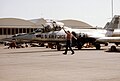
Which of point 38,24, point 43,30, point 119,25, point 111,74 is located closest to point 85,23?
point 38,24

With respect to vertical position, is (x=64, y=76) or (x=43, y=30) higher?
(x=43, y=30)

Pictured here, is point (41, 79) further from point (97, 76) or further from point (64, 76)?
point (97, 76)

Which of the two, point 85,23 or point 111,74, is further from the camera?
point 85,23

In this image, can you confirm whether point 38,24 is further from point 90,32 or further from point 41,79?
point 41,79

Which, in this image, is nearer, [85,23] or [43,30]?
[43,30]

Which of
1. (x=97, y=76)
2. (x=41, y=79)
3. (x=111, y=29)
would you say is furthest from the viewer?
(x=111, y=29)

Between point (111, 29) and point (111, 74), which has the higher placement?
point (111, 29)

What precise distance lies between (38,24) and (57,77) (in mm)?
82978

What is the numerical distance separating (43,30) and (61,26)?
6.81ft

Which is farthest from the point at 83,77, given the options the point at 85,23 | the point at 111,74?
the point at 85,23

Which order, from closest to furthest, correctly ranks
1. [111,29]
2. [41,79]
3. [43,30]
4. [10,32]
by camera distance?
[41,79]
[43,30]
[111,29]
[10,32]

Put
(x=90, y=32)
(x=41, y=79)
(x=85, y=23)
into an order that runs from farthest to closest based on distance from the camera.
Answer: (x=85, y=23), (x=90, y=32), (x=41, y=79)

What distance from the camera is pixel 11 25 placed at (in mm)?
90312

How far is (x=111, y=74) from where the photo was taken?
10695 millimetres
